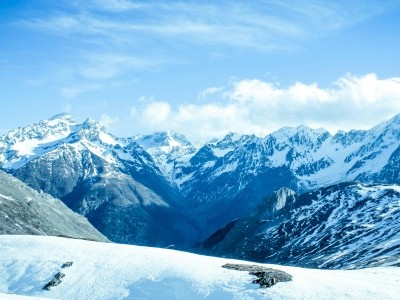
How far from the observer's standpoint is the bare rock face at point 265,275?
167 ft

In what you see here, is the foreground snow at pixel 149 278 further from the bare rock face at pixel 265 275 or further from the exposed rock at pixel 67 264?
the bare rock face at pixel 265 275

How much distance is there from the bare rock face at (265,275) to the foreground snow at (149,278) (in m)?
0.78

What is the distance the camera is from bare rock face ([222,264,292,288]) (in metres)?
51.0

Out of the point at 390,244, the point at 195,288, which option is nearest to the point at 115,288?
the point at 195,288

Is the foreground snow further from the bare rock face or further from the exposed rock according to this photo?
the bare rock face

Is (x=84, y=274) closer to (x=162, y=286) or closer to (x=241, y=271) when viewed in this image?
(x=162, y=286)

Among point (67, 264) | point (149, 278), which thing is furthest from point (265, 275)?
point (67, 264)

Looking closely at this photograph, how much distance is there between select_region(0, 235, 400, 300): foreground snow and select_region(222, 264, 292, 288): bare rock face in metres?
0.78

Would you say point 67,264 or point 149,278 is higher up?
point 67,264

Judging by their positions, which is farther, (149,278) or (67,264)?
(67,264)

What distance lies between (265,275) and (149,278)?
471 inches

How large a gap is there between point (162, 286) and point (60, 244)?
67.8 ft

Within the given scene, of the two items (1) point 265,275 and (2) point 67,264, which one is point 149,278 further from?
(1) point 265,275

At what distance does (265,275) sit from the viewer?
5238 centimetres
